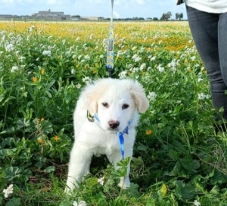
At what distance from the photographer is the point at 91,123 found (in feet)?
10.5

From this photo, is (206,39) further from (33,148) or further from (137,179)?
(33,148)

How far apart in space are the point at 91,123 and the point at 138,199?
660mm

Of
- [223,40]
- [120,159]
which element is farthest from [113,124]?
[223,40]

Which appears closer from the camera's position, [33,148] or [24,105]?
[33,148]

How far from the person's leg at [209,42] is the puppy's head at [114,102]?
93cm

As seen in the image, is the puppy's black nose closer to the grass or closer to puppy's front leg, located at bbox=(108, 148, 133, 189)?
the grass

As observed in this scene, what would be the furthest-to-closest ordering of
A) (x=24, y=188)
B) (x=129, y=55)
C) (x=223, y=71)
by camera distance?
(x=129, y=55)
(x=223, y=71)
(x=24, y=188)

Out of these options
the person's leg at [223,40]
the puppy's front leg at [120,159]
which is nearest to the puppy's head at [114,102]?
the puppy's front leg at [120,159]

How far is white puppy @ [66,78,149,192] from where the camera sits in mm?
2963

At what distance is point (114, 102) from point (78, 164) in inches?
22.3

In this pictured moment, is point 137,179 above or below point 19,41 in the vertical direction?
below

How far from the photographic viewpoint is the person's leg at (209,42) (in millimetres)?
3768

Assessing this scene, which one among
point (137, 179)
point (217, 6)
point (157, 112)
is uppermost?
point (217, 6)

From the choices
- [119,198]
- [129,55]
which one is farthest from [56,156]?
[129,55]
